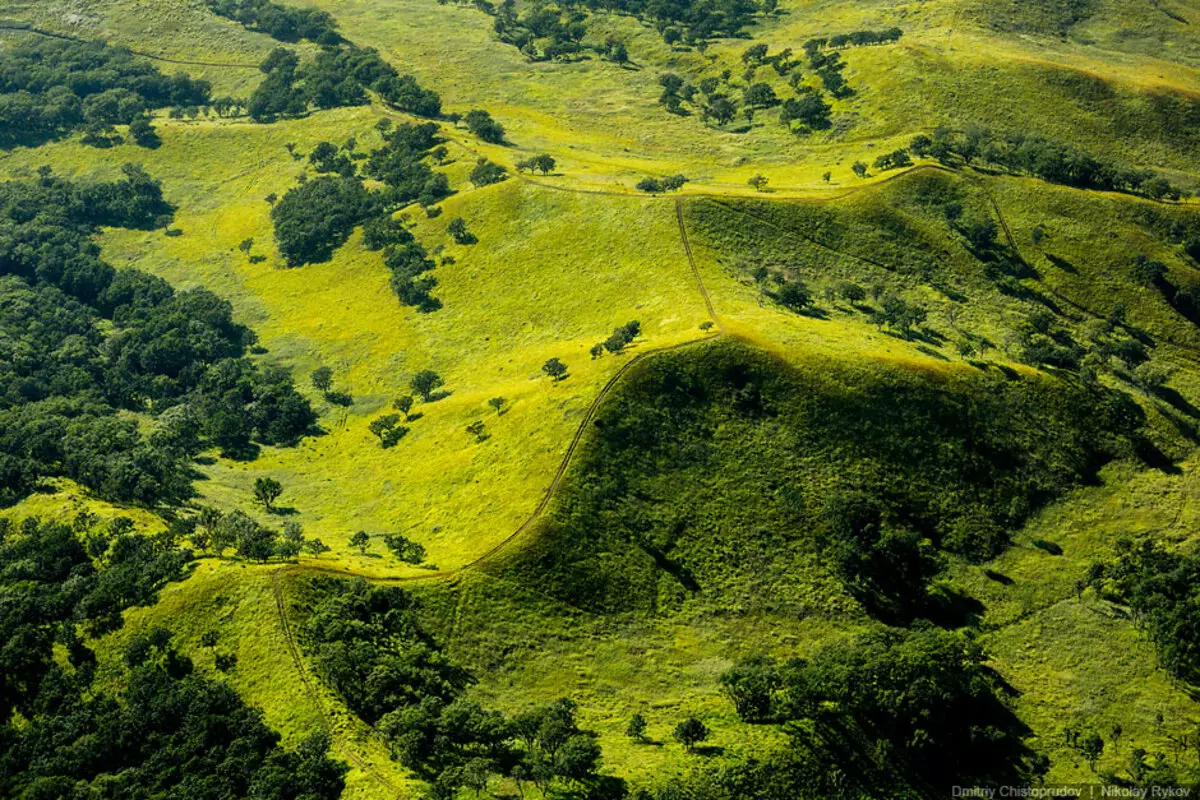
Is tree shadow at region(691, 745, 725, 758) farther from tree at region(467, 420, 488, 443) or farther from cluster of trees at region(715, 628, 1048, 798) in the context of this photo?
tree at region(467, 420, 488, 443)

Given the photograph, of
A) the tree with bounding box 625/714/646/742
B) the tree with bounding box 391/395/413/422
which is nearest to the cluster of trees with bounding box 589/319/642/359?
the tree with bounding box 391/395/413/422

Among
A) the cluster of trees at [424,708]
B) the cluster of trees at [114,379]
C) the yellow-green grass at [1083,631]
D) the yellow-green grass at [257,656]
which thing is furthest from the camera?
the cluster of trees at [114,379]

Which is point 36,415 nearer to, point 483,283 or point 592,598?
point 483,283

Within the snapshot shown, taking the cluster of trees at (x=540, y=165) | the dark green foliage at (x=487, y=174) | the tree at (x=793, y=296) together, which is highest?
the cluster of trees at (x=540, y=165)

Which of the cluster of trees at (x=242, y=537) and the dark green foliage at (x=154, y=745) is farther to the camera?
the cluster of trees at (x=242, y=537)

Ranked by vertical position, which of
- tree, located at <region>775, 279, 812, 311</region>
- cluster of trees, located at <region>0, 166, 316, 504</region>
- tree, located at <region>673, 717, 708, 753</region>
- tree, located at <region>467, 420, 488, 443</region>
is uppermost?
tree, located at <region>775, 279, 812, 311</region>

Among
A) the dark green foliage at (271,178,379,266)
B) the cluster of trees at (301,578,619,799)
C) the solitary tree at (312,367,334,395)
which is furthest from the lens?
the dark green foliage at (271,178,379,266)

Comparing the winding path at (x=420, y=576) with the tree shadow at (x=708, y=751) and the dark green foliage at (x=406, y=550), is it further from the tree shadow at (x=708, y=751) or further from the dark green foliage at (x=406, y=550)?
the tree shadow at (x=708, y=751)

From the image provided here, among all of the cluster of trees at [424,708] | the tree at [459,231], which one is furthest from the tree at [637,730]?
the tree at [459,231]

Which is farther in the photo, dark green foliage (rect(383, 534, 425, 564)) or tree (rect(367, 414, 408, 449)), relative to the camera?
tree (rect(367, 414, 408, 449))
